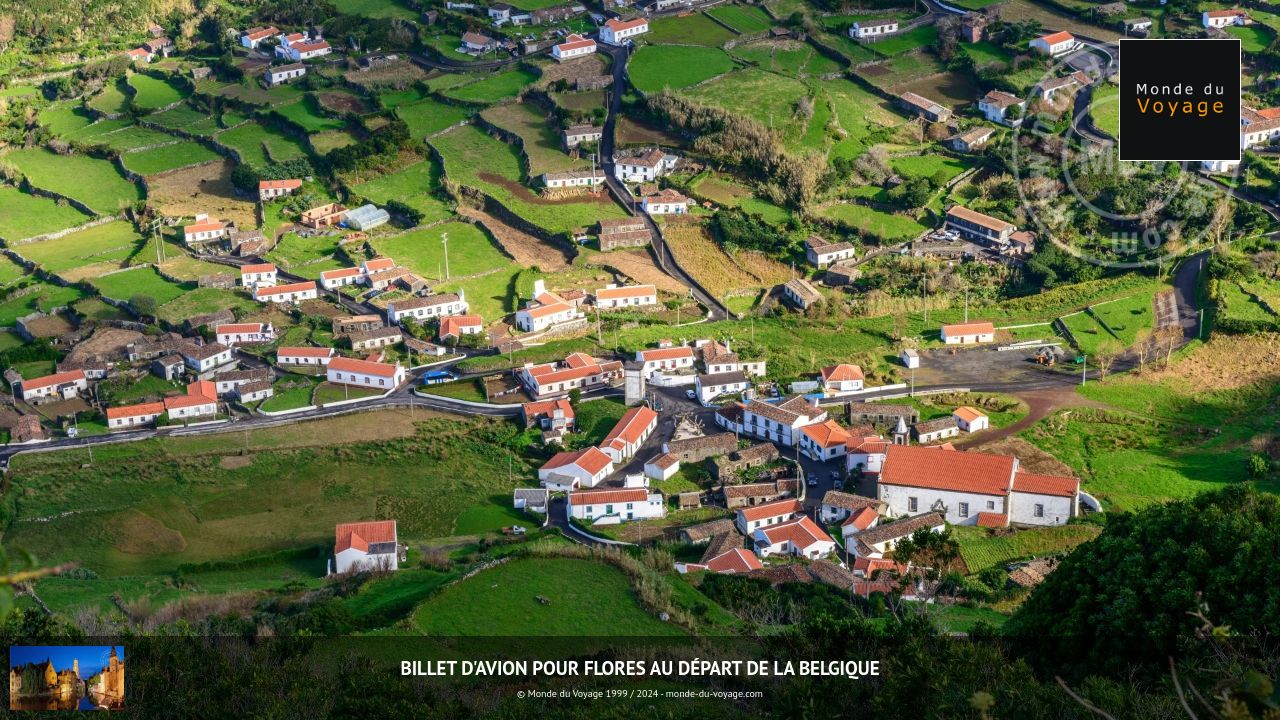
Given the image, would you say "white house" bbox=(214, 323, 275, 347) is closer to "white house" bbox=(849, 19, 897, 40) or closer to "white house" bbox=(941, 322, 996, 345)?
"white house" bbox=(941, 322, 996, 345)

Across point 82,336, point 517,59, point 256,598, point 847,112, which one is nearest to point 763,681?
point 256,598

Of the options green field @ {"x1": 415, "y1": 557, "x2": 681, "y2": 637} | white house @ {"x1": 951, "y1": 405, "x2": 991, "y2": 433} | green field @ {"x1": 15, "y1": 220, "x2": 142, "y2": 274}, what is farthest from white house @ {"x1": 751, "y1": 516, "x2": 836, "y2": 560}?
green field @ {"x1": 15, "y1": 220, "x2": 142, "y2": 274}

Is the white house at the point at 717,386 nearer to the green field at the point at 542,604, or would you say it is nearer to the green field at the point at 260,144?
the green field at the point at 542,604

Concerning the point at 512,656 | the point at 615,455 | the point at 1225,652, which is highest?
the point at 1225,652

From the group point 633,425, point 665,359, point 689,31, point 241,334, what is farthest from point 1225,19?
point 241,334

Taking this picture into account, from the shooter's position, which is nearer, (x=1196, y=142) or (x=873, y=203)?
(x=1196, y=142)

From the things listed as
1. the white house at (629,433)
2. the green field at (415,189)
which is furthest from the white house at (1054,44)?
the white house at (629,433)

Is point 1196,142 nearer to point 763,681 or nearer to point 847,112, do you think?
point 847,112
